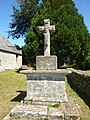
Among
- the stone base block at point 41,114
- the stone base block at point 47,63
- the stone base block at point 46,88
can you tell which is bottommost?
the stone base block at point 41,114

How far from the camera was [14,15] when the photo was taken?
36812 mm

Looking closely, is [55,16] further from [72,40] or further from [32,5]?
[32,5]

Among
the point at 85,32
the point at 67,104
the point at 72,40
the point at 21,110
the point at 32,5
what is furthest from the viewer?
the point at 32,5

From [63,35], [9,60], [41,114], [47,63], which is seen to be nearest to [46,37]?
[47,63]

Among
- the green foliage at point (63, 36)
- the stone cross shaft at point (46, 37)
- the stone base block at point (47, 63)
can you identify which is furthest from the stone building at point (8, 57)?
the stone base block at point (47, 63)

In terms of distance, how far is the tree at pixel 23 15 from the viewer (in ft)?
118

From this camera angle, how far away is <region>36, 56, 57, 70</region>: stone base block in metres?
7.29

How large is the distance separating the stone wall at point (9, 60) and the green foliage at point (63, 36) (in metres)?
6.13

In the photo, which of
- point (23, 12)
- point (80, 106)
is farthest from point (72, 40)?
point (23, 12)

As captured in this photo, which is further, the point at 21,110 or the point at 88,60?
the point at 88,60

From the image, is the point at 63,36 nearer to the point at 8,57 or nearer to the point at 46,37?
the point at 8,57

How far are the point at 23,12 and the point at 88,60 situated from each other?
1731cm

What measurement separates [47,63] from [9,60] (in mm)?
23279

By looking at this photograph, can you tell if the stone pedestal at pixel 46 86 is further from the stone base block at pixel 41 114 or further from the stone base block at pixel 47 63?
the stone base block at pixel 41 114
